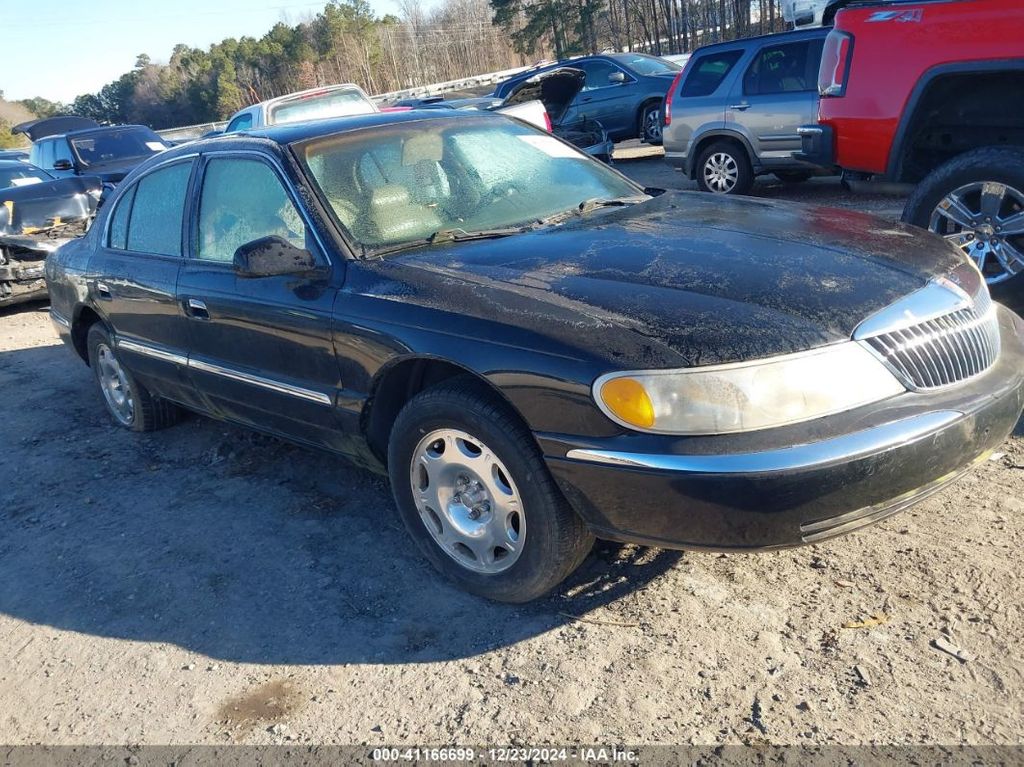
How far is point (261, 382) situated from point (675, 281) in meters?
1.86

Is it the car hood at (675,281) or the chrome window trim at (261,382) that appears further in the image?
the chrome window trim at (261,382)

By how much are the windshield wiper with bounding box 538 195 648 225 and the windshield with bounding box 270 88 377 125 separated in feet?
27.0

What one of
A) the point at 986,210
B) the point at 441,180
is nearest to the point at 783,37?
the point at 986,210

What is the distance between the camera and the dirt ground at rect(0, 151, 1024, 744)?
2.36 meters

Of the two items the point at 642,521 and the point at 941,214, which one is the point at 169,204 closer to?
the point at 642,521

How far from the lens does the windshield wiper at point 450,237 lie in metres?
3.27

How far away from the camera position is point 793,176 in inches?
399

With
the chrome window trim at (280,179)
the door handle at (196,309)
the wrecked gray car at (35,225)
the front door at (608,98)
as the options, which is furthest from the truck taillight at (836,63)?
the front door at (608,98)

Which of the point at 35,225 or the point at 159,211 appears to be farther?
the point at 35,225

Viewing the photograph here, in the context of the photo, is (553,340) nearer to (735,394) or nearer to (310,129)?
(735,394)

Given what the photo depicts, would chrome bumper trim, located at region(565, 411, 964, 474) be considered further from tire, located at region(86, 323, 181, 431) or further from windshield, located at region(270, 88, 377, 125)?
windshield, located at region(270, 88, 377, 125)

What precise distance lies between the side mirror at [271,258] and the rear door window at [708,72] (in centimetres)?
765

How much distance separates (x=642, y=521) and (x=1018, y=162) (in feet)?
11.3

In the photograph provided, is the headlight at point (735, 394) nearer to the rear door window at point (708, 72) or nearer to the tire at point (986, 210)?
the tire at point (986, 210)
